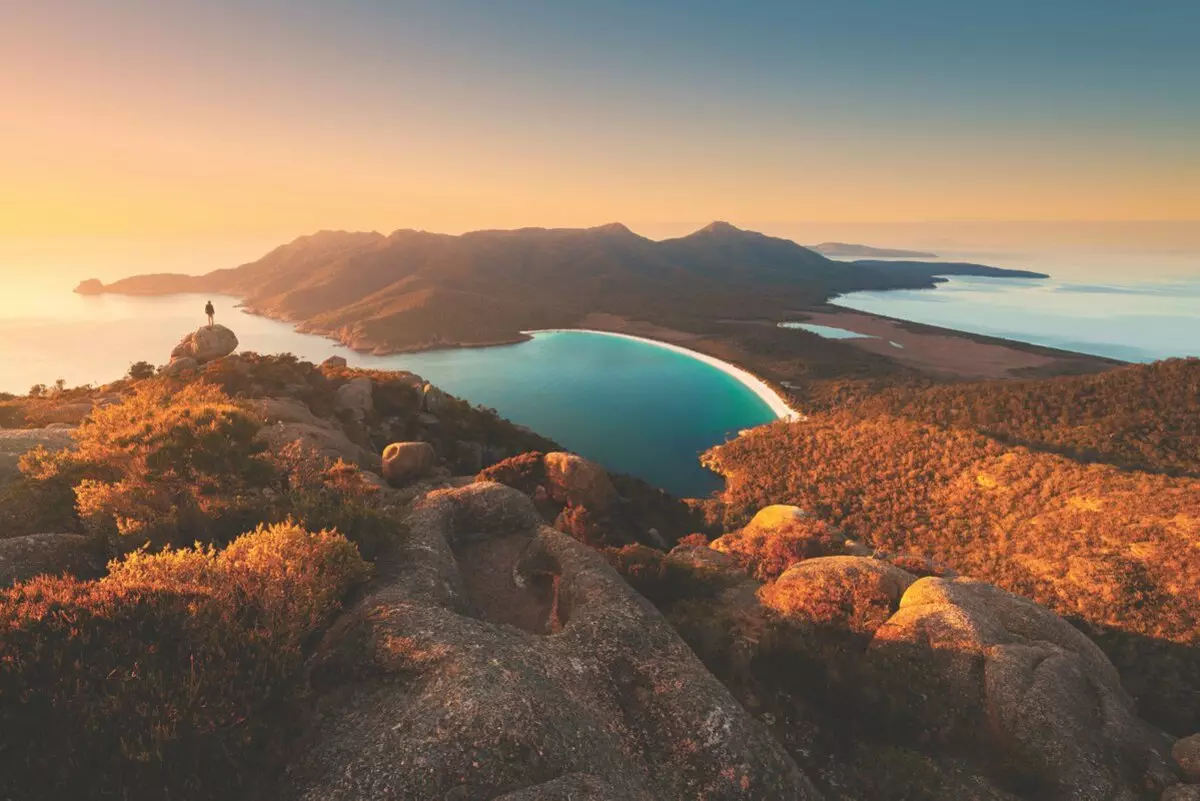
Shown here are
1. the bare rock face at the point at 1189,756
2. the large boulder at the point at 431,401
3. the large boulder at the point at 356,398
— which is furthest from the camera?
the large boulder at the point at 431,401

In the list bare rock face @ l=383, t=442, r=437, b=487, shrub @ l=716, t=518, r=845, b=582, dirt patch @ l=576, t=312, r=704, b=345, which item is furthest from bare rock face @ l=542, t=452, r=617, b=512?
dirt patch @ l=576, t=312, r=704, b=345

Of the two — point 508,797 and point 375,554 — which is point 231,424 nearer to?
point 375,554

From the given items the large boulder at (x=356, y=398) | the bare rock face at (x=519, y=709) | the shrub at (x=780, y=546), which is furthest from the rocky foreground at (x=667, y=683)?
the large boulder at (x=356, y=398)

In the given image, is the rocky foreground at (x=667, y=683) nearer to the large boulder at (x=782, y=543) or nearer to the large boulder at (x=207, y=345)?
the large boulder at (x=782, y=543)

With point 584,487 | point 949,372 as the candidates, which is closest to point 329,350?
point 584,487

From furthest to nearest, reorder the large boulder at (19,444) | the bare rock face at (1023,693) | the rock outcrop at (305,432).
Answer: the rock outcrop at (305,432) < the large boulder at (19,444) < the bare rock face at (1023,693)

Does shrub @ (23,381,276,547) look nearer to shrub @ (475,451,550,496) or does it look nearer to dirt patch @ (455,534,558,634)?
dirt patch @ (455,534,558,634)
